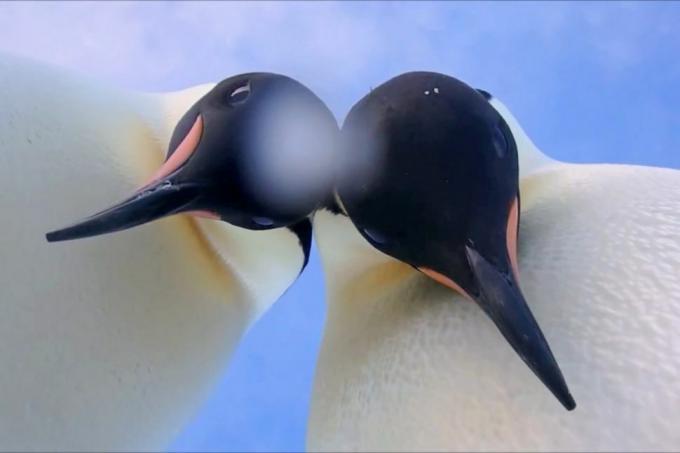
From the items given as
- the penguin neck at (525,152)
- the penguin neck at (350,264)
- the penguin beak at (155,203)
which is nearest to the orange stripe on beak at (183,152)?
the penguin beak at (155,203)

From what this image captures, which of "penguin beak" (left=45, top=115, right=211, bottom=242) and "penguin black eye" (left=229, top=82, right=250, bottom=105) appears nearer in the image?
"penguin beak" (left=45, top=115, right=211, bottom=242)

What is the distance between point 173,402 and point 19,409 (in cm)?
30

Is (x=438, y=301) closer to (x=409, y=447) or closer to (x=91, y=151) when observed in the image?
(x=409, y=447)

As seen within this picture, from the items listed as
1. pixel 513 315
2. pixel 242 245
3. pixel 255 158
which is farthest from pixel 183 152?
pixel 513 315

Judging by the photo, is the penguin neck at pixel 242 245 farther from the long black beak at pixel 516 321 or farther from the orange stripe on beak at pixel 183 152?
the long black beak at pixel 516 321

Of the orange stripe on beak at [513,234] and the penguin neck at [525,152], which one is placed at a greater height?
the orange stripe on beak at [513,234]

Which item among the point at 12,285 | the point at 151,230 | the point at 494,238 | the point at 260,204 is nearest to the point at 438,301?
the point at 494,238

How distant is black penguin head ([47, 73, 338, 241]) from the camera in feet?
4.34

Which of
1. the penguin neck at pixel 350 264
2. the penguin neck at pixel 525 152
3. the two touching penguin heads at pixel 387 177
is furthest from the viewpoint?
the penguin neck at pixel 525 152

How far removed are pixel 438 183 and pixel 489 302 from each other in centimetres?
16

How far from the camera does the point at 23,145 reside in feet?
4.72

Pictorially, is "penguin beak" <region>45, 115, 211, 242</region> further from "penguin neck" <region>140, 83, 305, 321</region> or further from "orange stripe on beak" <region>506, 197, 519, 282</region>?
"orange stripe on beak" <region>506, 197, 519, 282</region>

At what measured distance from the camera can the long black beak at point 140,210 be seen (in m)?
1.21

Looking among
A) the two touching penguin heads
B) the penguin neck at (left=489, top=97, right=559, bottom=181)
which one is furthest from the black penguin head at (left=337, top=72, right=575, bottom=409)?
the penguin neck at (left=489, top=97, right=559, bottom=181)
